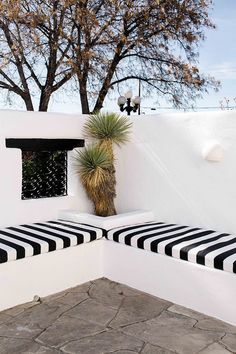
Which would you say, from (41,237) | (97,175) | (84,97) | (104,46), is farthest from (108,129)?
(104,46)

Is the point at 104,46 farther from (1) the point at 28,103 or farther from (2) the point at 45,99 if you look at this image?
(1) the point at 28,103

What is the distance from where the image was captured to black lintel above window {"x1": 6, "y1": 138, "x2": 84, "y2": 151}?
239 inches

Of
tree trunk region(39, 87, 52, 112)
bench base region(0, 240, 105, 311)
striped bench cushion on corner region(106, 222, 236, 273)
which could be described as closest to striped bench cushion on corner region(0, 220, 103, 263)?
bench base region(0, 240, 105, 311)

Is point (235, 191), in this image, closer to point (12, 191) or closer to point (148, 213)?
point (148, 213)

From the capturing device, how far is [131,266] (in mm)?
5328

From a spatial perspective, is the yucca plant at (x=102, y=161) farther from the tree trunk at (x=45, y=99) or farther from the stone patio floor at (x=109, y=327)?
the tree trunk at (x=45, y=99)

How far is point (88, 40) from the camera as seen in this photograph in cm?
1828

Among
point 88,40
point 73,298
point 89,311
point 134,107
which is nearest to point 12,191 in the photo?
point 73,298

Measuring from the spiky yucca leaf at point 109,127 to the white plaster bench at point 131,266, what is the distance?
1.61 metres

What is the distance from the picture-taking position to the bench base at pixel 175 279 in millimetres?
4382

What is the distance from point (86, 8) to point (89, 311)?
16.4 metres

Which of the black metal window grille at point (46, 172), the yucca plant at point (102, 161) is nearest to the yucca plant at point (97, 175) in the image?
the yucca plant at point (102, 161)

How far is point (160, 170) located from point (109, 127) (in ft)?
3.72

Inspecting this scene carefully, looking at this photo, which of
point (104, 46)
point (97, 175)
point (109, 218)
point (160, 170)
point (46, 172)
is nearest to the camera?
point (109, 218)
